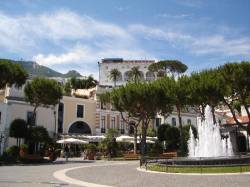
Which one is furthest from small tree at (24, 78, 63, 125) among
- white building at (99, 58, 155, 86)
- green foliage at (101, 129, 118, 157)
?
white building at (99, 58, 155, 86)

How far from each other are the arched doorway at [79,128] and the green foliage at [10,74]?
19.5 m

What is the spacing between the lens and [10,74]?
39125 millimetres

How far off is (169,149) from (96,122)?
13.2 meters

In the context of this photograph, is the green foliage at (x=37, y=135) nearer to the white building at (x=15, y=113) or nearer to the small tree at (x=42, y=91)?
the small tree at (x=42, y=91)

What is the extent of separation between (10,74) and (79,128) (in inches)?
893

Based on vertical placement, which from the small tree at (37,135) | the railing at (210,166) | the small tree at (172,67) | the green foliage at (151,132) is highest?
the small tree at (172,67)

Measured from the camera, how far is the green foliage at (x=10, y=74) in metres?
38.6

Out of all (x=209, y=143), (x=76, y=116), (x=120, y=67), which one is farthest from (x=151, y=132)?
(x=120, y=67)

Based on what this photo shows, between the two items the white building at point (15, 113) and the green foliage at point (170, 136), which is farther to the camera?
the green foliage at point (170, 136)

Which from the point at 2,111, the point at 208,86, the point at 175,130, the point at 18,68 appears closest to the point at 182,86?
the point at 208,86

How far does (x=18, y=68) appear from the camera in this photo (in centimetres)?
4047

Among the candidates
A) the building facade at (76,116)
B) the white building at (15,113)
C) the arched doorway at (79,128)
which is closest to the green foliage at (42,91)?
the white building at (15,113)

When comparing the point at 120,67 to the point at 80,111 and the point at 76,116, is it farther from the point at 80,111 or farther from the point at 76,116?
the point at 76,116

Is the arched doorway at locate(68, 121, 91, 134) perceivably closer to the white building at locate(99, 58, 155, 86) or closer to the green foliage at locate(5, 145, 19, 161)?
the green foliage at locate(5, 145, 19, 161)
